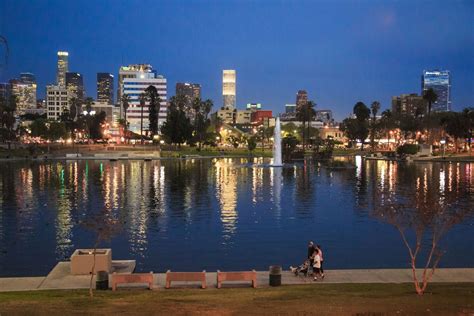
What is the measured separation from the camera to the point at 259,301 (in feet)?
62.6

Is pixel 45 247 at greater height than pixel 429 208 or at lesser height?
lesser

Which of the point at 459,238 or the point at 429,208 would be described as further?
the point at 459,238

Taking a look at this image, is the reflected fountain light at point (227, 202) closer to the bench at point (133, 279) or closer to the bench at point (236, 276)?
the bench at point (236, 276)

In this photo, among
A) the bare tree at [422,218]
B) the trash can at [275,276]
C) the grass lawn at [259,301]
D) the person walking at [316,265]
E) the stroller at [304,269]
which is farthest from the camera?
the stroller at [304,269]

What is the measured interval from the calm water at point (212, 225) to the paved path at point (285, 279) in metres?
2.92

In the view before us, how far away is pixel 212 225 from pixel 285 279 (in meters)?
18.2

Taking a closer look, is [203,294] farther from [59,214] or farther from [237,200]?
[237,200]

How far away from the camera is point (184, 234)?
127 ft

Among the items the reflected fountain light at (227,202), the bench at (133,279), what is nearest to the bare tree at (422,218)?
the bench at (133,279)

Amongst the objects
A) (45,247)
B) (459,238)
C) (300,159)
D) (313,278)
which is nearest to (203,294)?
(313,278)

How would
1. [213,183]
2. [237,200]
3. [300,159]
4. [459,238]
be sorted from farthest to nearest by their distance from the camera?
[300,159] < [213,183] < [237,200] < [459,238]

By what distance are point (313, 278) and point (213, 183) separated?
172ft

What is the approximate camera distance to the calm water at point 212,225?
31.5 metres

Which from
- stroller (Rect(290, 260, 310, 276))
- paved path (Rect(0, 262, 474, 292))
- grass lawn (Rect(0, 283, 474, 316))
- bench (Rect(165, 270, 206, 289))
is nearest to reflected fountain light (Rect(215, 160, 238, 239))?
stroller (Rect(290, 260, 310, 276))
